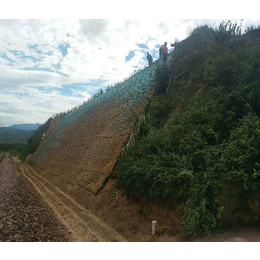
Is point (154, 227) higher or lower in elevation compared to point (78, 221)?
higher

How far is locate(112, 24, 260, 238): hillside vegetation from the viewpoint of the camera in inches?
201

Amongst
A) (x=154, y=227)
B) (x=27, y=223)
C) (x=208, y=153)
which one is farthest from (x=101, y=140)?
(x=208, y=153)

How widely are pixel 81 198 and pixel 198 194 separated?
25.4 ft

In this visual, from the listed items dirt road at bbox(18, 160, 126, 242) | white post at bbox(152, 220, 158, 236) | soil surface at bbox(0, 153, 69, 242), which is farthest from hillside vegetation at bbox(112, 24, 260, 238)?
soil surface at bbox(0, 153, 69, 242)

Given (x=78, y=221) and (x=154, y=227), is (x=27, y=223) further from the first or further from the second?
(x=154, y=227)

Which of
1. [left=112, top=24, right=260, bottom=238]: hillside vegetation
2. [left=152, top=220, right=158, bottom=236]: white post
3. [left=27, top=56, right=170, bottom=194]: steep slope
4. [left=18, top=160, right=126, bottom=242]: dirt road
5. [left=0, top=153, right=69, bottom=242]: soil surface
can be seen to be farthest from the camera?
[left=27, top=56, right=170, bottom=194]: steep slope

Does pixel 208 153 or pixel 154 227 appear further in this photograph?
pixel 154 227

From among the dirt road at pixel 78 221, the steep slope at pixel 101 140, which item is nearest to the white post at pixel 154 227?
the dirt road at pixel 78 221

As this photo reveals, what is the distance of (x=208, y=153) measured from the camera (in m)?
A: 6.36

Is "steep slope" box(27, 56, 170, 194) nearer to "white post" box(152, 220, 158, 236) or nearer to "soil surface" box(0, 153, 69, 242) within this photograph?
"soil surface" box(0, 153, 69, 242)

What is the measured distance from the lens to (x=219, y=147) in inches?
260

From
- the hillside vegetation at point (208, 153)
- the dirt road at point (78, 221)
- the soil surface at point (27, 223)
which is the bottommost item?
the dirt road at point (78, 221)

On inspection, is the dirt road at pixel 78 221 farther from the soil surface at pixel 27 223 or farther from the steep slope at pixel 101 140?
the steep slope at pixel 101 140

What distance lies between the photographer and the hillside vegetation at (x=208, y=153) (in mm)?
5098
